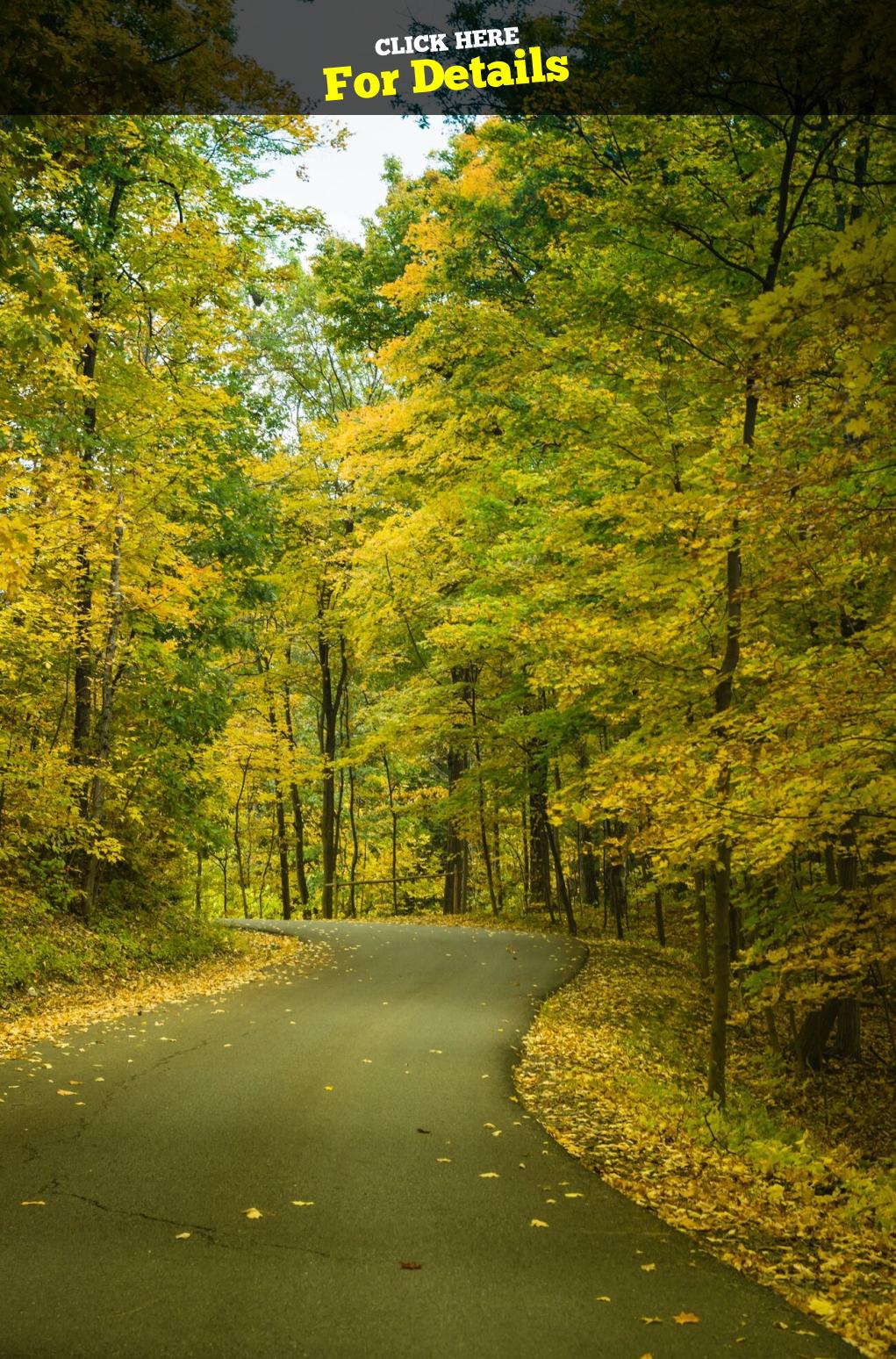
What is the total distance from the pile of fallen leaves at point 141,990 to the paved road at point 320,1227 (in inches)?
32.2

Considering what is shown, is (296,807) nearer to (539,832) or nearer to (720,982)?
(539,832)

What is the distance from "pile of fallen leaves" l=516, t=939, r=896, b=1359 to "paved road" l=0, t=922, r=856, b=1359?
284 mm

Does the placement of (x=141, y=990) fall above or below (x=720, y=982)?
→ below

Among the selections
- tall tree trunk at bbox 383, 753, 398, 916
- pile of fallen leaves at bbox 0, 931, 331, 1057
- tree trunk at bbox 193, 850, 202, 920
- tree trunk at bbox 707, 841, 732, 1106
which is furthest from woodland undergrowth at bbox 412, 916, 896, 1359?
tall tree trunk at bbox 383, 753, 398, 916

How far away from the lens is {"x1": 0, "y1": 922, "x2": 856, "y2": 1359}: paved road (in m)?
3.82

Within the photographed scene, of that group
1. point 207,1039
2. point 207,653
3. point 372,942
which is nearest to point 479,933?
point 372,942

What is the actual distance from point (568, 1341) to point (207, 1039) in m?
6.35

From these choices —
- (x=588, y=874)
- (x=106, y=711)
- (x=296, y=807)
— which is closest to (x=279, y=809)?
(x=296, y=807)

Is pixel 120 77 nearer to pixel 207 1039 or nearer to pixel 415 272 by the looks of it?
pixel 207 1039

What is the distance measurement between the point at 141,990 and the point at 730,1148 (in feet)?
27.0

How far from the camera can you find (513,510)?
14672mm

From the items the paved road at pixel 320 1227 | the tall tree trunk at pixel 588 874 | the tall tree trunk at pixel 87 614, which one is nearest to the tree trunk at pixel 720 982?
the paved road at pixel 320 1227

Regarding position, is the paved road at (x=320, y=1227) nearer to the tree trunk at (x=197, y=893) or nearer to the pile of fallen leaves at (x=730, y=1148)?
the pile of fallen leaves at (x=730, y=1148)

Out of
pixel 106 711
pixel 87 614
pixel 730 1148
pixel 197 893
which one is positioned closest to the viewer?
pixel 730 1148
